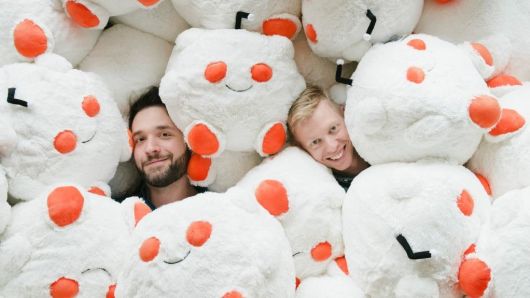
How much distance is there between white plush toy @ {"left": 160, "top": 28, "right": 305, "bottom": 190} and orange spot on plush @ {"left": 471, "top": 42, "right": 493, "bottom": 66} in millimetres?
471

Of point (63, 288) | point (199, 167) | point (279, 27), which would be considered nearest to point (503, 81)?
point (279, 27)

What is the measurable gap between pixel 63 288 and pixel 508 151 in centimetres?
107

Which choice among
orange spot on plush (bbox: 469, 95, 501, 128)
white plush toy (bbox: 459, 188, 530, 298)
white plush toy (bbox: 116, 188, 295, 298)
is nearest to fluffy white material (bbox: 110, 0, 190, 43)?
white plush toy (bbox: 116, 188, 295, 298)

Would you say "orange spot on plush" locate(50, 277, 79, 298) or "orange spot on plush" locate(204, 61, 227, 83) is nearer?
"orange spot on plush" locate(50, 277, 79, 298)

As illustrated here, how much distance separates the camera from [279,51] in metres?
1.46

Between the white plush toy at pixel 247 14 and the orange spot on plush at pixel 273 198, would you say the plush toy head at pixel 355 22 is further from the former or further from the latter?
the orange spot on plush at pixel 273 198

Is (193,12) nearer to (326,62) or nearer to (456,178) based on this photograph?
(326,62)

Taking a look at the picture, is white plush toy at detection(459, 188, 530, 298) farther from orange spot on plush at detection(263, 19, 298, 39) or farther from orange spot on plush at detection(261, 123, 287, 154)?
orange spot on plush at detection(263, 19, 298, 39)

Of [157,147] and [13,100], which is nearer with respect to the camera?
[13,100]

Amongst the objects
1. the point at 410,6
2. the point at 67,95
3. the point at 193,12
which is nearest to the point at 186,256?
the point at 67,95

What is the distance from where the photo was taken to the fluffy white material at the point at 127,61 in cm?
156

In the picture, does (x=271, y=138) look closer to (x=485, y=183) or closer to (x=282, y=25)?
(x=282, y=25)

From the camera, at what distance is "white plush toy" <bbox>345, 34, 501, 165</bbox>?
1271 millimetres

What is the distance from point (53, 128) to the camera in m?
1.34
